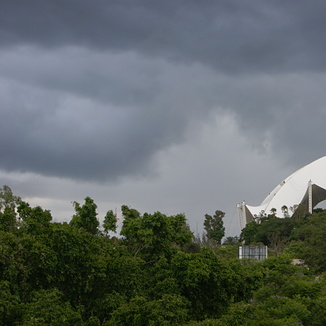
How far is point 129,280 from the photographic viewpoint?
709 inches

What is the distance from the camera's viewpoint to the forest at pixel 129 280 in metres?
15.5

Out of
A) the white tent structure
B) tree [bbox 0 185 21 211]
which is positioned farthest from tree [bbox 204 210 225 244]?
tree [bbox 0 185 21 211]

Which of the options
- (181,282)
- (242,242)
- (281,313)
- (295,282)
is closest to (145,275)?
(181,282)

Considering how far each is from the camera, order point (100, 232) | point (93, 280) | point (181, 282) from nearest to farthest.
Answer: point (93, 280)
point (181, 282)
point (100, 232)

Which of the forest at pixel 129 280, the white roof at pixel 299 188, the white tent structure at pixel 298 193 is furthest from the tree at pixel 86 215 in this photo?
the white roof at pixel 299 188

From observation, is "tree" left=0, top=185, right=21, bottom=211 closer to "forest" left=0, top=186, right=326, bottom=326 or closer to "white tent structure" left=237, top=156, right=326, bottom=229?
"forest" left=0, top=186, right=326, bottom=326

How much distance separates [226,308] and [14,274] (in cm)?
695

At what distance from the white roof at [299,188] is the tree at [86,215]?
64.3 m

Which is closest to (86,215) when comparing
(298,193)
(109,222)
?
(109,222)

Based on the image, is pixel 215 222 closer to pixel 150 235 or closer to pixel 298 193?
pixel 298 193

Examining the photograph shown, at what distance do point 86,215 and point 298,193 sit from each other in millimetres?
67057

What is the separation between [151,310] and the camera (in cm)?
1543

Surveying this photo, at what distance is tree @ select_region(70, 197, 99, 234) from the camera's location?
21.1 meters

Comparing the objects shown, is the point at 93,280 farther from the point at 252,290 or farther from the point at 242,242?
the point at 242,242
